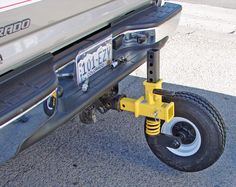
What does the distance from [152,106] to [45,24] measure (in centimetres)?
94

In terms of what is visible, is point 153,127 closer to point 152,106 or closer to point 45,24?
point 152,106

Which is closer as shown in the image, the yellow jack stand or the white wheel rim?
the yellow jack stand

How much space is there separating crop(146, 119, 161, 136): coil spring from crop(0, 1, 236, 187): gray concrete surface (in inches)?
14.1

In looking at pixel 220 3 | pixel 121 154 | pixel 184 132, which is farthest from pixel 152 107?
pixel 220 3

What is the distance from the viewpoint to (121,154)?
336 centimetres

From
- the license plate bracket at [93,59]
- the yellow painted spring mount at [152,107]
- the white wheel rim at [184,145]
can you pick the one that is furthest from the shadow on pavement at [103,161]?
the license plate bracket at [93,59]

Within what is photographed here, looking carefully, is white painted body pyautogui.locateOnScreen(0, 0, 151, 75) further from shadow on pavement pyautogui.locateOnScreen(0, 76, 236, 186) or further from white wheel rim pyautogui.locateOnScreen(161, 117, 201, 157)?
shadow on pavement pyautogui.locateOnScreen(0, 76, 236, 186)

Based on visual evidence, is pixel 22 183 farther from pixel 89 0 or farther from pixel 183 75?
pixel 183 75

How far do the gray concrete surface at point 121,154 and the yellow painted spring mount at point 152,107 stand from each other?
1.37 ft

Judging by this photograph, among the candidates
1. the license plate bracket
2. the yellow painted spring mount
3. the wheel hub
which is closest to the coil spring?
the yellow painted spring mount

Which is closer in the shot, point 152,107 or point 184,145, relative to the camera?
point 152,107

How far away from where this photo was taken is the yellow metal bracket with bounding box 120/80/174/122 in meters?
2.80

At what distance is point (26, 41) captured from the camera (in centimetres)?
225

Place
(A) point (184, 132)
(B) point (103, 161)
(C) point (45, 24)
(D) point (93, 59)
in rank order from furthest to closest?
(B) point (103, 161) < (A) point (184, 132) < (D) point (93, 59) < (C) point (45, 24)
